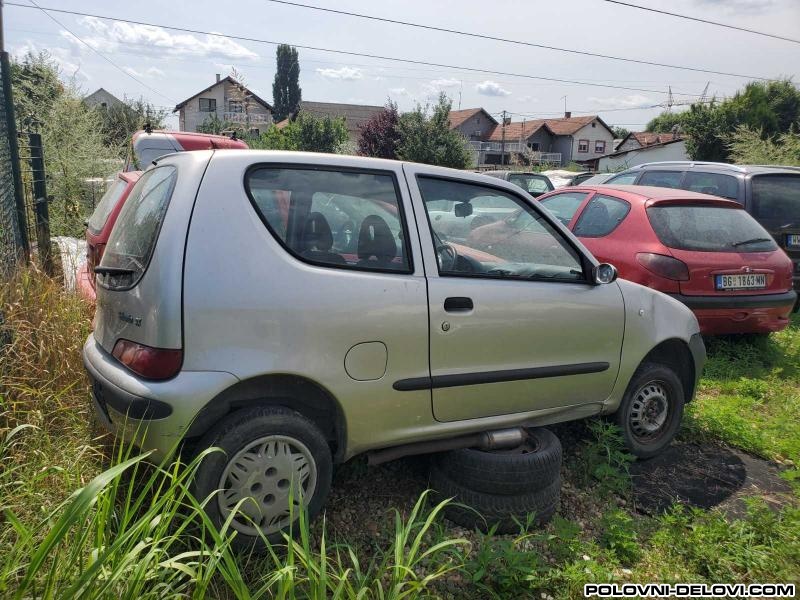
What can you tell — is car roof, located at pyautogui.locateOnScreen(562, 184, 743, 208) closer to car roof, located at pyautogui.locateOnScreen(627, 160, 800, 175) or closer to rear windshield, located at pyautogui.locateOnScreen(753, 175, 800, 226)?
rear windshield, located at pyautogui.locateOnScreen(753, 175, 800, 226)

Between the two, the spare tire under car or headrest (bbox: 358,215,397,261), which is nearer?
headrest (bbox: 358,215,397,261)

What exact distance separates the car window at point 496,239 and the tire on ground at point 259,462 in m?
1.09

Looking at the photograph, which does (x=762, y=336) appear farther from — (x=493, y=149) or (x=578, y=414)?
A: (x=493, y=149)

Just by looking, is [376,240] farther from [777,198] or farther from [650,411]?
[777,198]

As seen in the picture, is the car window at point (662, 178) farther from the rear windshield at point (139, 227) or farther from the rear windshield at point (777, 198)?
the rear windshield at point (139, 227)

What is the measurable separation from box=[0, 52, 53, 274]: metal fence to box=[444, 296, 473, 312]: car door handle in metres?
3.23

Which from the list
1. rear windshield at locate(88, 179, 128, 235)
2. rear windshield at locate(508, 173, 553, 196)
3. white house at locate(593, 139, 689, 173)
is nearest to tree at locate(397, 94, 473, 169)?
white house at locate(593, 139, 689, 173)

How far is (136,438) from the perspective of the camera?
2.53 meters

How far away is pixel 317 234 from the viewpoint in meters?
2.86

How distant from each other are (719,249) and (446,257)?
3547 millimetres

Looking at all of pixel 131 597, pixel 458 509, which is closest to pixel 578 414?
pixel 458 509

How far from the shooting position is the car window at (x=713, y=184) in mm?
7102

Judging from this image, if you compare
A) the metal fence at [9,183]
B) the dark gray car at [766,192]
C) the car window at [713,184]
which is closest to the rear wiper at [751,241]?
the dark gray car at [766,192]

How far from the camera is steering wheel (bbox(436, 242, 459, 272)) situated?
310 cm
